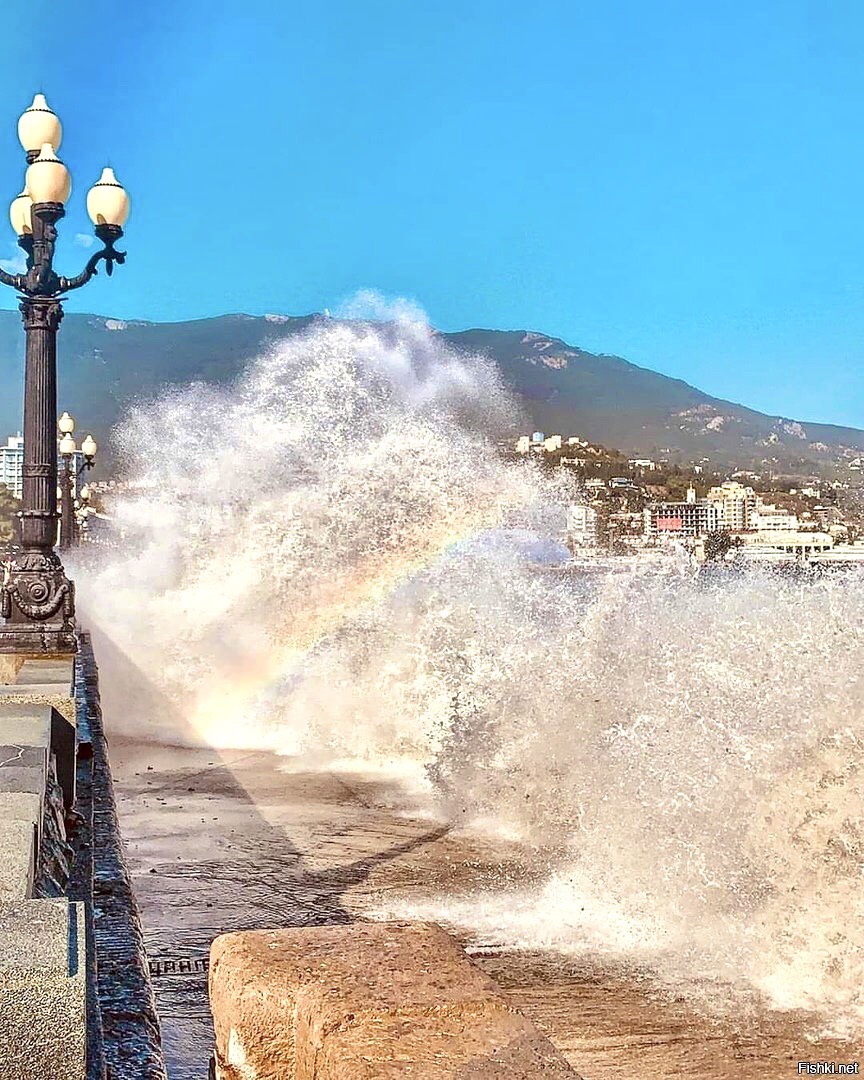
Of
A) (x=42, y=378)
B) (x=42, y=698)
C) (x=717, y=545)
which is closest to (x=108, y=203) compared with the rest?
(x=42, y=378)

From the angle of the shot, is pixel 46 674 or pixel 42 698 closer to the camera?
pixel 42 698

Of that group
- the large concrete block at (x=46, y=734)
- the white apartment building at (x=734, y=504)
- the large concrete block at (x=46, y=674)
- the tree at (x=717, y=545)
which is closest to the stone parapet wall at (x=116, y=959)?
the large concrete block at (x=46, y=734)

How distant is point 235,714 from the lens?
58.6ft

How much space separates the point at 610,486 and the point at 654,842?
31.1 m

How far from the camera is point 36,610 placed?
9.48 metres

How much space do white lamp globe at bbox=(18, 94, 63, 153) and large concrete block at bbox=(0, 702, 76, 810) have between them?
6116 mm

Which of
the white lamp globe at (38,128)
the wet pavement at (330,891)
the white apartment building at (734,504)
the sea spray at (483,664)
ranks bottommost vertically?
the wet pavement at (330,891)

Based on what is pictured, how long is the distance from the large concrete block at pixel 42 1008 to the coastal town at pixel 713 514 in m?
31.6

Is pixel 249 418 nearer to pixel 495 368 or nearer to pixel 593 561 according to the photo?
pixel 495 368

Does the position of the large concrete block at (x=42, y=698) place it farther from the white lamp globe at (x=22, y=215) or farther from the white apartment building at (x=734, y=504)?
the white apartment building at (x=734, y=504)

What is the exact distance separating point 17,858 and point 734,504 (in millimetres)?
44439

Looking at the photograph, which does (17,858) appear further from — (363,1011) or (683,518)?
(683,518)


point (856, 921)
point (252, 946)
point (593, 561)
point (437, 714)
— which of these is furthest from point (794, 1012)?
point (593, 561)

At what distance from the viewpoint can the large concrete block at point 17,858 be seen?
7.87 ft
